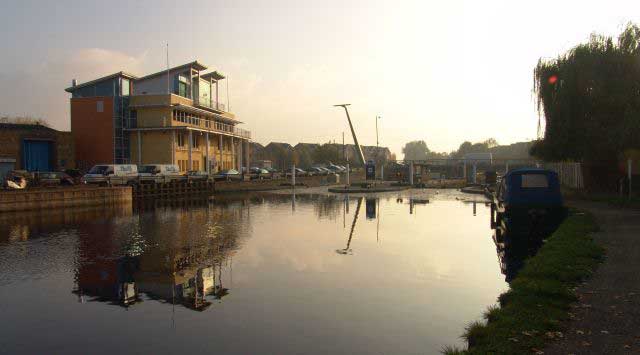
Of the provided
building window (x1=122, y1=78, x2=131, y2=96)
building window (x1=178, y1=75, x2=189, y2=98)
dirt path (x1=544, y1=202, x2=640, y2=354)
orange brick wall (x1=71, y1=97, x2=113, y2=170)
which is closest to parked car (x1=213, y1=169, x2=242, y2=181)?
orange brick wall (x1=71, y1=97, x2=113, y2=170)

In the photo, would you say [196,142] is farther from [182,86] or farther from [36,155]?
[36,155]

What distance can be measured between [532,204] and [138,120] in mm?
52378

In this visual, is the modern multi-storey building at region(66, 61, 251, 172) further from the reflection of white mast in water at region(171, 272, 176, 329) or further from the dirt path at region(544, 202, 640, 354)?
the dirt path at region(544, 202, 640, 354)

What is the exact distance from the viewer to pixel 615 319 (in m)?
6.53

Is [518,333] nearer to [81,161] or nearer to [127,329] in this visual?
[127,329]

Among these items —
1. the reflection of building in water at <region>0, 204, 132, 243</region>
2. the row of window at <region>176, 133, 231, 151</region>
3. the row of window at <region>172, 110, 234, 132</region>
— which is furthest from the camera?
the row of window at <region>176, 133, 231, 151</region>

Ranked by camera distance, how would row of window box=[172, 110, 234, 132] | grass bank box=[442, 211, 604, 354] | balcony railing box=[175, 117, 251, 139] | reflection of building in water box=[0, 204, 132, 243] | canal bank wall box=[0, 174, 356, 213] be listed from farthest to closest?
balcony railing box=[175, 117, 251, 139], row of window box=[172, 110, 234, 132], canal bank wall box=[0, 174, 356, 213], reflection of building in water box=[0, 204, 132, 243], grass bank box=[442, 211, 604, 354]

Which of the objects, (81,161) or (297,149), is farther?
(297,149)

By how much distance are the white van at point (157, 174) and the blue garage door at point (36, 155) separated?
1107 centimetres

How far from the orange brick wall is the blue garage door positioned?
5.88m

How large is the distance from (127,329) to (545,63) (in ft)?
103

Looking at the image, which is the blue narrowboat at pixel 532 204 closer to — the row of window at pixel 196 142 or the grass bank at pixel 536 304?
the grass bank at pixel 536 304

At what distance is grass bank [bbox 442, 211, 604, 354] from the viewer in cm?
581

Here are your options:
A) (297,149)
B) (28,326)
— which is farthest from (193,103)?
(297,149)
